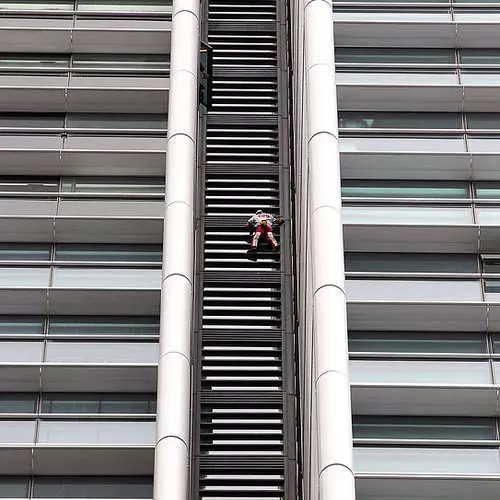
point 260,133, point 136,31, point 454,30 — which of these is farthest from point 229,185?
point 454,30

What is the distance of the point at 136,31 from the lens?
3678cm

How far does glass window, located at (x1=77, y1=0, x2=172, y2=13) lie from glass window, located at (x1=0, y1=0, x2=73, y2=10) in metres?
0.48

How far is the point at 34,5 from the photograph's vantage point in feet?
124

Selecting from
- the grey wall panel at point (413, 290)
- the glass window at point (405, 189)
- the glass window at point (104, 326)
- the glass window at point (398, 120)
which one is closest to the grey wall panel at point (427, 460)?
the grey wall panel at point (413, 290)

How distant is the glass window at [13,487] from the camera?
29.4 meters

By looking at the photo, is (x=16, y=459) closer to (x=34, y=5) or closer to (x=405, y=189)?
(x=405, y=189)

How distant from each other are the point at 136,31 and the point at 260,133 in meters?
4.49

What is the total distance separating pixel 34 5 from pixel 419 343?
15934 mm

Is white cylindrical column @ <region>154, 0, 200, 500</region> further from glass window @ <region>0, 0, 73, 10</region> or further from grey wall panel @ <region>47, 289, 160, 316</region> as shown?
glass window @ <region>0, 0, 73, 10</region>

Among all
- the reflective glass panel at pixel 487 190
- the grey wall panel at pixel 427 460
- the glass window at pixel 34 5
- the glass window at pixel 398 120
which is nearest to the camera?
the grey wall panel at pixel 427 460

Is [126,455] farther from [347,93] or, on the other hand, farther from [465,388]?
[347,93]

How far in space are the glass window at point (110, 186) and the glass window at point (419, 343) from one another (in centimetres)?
768

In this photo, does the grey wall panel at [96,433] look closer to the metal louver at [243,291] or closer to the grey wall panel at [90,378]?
the grey wall panel at [90,378]

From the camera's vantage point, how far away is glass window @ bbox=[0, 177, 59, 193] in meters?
34.0
